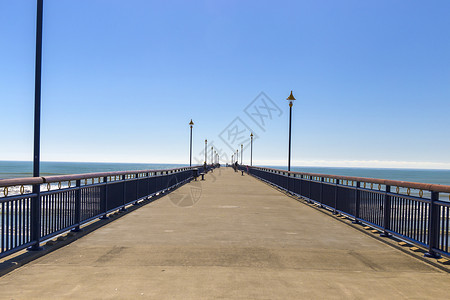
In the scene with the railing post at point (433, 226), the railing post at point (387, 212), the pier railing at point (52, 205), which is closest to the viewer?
the pier railing at point (52, 205)

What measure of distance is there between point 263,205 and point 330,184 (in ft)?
9.77

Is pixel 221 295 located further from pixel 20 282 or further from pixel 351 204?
pixel 351 204

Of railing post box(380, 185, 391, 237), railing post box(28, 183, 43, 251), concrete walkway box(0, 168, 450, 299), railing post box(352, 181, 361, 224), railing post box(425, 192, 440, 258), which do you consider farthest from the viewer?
railing post box(352, 181, 361, 224)

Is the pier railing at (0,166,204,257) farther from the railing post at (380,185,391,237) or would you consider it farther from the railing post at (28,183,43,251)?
the railing post at (380,185,391,237)

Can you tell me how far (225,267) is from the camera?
18.1ft

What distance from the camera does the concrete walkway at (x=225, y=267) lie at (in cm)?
452

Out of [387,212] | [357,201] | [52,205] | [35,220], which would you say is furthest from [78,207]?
[357,201]

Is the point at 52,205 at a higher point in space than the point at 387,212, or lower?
higher

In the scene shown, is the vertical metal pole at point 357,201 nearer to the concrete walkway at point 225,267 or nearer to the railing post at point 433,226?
the concrete walkway at point 225,267

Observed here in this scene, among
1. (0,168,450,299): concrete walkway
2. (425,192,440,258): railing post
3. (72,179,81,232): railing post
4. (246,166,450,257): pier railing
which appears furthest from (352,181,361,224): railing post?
(72,179,81,232): railing post

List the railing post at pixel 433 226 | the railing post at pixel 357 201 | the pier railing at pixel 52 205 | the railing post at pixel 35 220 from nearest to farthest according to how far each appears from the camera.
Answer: the pier railing at pixel 52 205 → the railing post at pixel 433 226 → the railing post at pixel 35 220 → the railing post at pixel 357 201

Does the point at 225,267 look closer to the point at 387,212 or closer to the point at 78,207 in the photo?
the point at 78,207

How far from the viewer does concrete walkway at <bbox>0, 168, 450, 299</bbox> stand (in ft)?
14.8

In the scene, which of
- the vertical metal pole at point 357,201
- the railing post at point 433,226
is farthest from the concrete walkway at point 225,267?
the vertical metal pole at point 357,201
